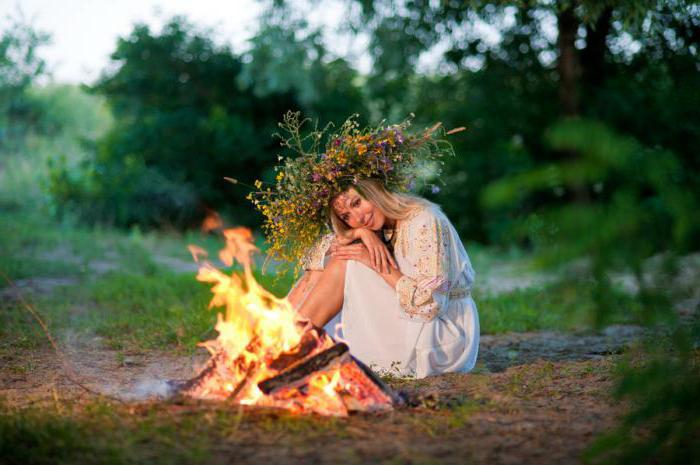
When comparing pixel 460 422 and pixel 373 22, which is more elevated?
pixel 373 22

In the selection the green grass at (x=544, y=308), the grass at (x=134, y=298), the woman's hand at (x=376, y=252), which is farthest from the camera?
the grass at (x=134, y=298)

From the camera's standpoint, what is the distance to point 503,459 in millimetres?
3346

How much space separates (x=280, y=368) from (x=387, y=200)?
161 centimetres

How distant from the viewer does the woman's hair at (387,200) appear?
5.34 meters

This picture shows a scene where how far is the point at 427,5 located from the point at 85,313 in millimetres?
6811

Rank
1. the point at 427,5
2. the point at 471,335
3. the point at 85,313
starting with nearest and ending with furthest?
the point at 471,335 → the point at 85,313 → the point at 427,5

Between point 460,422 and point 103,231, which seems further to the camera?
point 103,231

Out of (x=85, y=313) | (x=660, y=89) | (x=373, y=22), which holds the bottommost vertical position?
(x=85, y=313)

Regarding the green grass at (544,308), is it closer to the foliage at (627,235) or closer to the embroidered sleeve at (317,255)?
the foliage at (627,235)

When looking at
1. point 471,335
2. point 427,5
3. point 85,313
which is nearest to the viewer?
point 471,335

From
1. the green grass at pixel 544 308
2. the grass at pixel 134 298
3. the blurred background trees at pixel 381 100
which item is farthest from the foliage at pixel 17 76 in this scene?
the green grass at pixel 544 308

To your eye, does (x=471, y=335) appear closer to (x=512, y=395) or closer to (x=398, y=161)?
(x=512, y=395)

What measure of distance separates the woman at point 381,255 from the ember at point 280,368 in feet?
3.12

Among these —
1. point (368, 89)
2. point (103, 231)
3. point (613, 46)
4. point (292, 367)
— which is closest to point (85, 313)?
point (292, 367)
